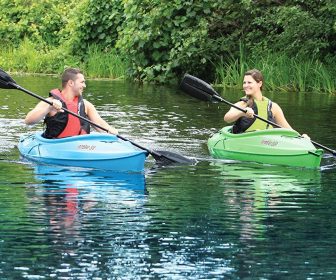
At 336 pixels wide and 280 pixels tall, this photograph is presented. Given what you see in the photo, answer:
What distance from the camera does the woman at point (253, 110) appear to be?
46.0 ft

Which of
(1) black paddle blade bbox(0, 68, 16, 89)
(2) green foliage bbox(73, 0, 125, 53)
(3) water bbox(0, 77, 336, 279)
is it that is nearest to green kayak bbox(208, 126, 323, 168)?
(3) water bbox(0, 77, 336, 279)

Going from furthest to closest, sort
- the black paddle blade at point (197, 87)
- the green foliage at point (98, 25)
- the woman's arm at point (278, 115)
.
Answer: the green foliage at point (98, 25), the black paddle blade at point (197, 87), the woman's arm at point (278, 115)

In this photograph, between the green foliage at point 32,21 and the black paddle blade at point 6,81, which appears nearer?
the black paddle blade at point 6,81

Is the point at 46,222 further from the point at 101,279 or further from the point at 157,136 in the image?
the point at 157,136

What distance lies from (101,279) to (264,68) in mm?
17030

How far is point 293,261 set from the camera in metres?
8.32

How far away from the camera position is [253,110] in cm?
1419

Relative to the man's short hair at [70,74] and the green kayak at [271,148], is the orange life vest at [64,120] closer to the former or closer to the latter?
the man's short hair at [70,74]

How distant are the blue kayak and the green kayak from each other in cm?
145

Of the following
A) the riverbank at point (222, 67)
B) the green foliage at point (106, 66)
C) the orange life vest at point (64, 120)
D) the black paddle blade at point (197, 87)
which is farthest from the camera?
the green foliage at point (106, 66)

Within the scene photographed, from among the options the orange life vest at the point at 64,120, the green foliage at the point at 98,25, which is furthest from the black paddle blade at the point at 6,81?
the green foliage at the point at 98,25

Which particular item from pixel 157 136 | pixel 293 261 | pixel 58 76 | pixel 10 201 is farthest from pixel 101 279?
pixel 58 76

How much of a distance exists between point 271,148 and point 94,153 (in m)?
2.06

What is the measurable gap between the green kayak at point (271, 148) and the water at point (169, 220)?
0.17 m
